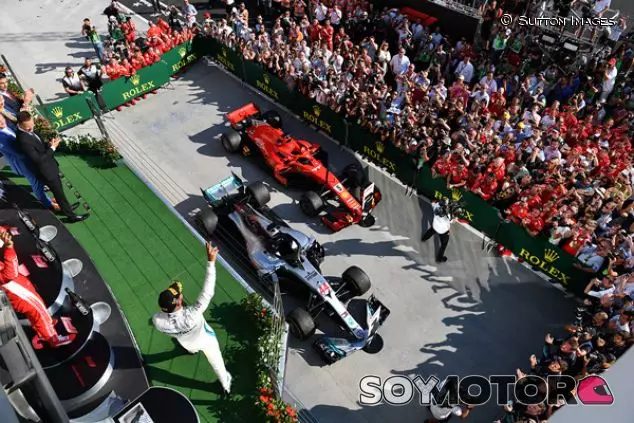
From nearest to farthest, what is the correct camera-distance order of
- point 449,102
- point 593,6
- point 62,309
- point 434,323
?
point 62,309 → point 434,323 → point 449,102 → point 593,6

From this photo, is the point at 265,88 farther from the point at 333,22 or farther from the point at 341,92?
the point at 333,22

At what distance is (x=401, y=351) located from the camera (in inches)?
388

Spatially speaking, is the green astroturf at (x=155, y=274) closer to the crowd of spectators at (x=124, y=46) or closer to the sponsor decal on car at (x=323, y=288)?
the sponsor decal on car at (x=323, y=288)

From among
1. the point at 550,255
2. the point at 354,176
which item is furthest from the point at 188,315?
the point at 550,255

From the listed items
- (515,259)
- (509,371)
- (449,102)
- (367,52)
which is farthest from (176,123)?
(509,371)

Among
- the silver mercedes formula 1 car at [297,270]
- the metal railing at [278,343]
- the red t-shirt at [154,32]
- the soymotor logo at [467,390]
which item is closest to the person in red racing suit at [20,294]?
the metal railing at [278,343]

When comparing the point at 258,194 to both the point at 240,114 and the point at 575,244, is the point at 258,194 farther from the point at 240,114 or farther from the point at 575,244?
the point at 575,244

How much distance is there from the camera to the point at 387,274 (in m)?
11.2

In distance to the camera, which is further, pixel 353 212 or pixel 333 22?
pixel 333 22

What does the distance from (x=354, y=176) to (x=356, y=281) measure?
3.16 m

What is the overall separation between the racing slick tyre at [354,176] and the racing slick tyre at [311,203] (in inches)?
35.8

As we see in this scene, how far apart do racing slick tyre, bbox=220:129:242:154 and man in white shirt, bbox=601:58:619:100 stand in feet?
32.8

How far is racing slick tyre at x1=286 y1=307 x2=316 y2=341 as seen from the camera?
9.39 meters

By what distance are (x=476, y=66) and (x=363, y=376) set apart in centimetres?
1038
